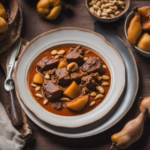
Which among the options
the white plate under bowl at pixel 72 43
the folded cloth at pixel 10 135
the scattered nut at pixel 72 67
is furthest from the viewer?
the scattered nut at pixel 72 67

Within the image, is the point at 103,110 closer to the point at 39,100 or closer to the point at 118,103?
the point at 118,103

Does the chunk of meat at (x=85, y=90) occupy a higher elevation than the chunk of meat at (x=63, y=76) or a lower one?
lower

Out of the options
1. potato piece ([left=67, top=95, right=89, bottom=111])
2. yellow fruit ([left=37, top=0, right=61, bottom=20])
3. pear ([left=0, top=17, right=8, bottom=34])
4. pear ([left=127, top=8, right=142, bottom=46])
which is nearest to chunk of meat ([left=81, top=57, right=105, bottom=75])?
potato piece ([left=67, top=95, right=89, bottom=111])

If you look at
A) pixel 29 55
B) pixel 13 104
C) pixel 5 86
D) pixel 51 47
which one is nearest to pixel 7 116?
pixel 13 104

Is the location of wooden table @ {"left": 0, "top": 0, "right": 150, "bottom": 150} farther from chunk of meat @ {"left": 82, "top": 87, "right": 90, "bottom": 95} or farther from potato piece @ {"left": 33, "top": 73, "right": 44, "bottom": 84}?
chunk of meat @ {"left": 82, "top": 87, "right": 90, "bottom": 95}

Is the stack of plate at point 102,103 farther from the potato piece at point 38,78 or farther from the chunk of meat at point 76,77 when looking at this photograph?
the chunk of meat at point 76,77

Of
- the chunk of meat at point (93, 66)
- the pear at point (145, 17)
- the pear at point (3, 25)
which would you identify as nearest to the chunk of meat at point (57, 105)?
the chunk of meat at point (93, 66)

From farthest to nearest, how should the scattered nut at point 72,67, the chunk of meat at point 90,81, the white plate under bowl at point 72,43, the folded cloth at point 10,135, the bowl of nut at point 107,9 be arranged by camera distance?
the bowl of nut at point 107,9
the scattered nut at point 72,67
the chunk of meat at point 90,81
the white plate under bowl at point 72,43
the folded cloth at point 10,135
